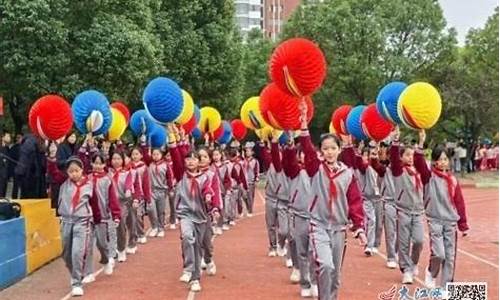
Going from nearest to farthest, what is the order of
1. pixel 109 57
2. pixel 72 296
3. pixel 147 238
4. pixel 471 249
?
pixel 72 296
pixel 471 249
pixel 147 238
pixel 109 57

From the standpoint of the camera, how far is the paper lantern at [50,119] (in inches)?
414

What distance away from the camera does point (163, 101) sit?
999 centimetres

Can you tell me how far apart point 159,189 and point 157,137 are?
1.98 metres

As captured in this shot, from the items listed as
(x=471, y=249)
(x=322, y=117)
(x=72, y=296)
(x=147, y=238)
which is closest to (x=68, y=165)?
(x=72, y=296)

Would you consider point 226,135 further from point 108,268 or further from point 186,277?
point 186,277

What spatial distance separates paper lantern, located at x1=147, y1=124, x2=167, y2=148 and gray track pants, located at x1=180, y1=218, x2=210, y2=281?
14.3 feet

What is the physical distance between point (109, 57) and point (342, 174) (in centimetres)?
1327

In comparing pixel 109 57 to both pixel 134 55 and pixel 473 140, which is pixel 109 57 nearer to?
pixel 134 55

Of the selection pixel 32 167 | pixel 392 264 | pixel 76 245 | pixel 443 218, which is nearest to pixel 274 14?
Result: pixel 32 167

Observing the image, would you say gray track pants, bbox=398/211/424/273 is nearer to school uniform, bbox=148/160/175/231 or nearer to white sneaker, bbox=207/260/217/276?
white sneaker, bbox=207/260/217/276

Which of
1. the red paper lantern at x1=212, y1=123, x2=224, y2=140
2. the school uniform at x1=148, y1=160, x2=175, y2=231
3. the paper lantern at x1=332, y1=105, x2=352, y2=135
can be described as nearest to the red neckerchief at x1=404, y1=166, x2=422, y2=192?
the paper lantern at x1=332, y1=105, x2=352, y2=135

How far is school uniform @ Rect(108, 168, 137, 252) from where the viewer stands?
43.7 ft

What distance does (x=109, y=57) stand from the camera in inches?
810

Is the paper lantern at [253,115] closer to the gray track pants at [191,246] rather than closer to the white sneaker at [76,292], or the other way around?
the gray track pants at [191,246]
